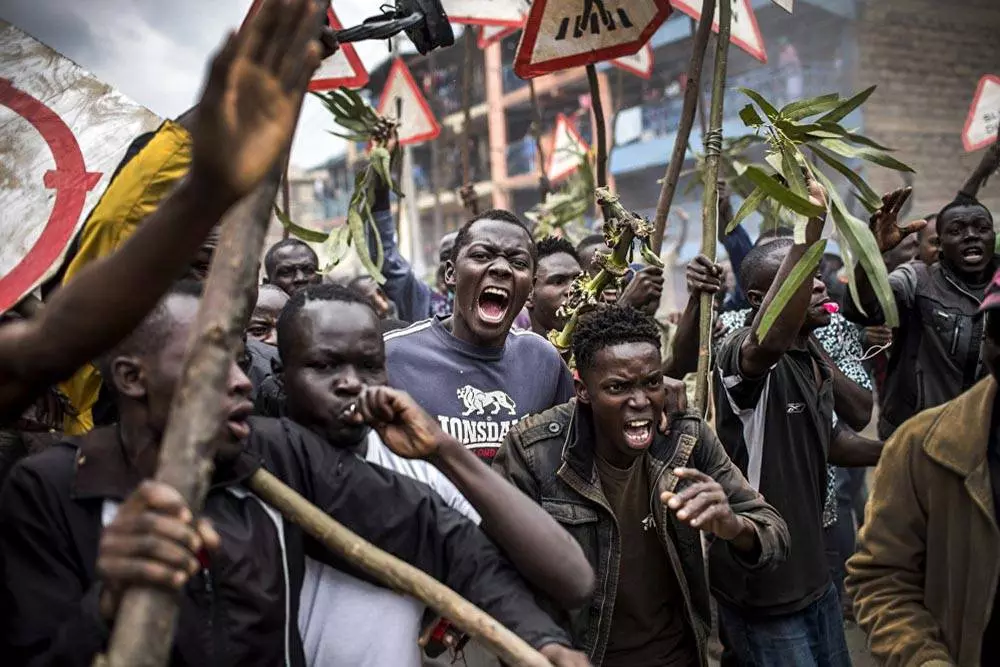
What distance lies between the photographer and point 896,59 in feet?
44.4

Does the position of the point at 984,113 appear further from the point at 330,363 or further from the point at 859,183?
the point at 330,363

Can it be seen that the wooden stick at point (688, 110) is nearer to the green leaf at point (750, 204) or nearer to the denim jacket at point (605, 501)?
the green leaf at point (750, 204)

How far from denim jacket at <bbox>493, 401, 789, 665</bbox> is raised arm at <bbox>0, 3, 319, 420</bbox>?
1.47 metres

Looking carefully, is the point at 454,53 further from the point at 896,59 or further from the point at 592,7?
the point at 592,7

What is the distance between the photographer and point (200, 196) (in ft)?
3.92

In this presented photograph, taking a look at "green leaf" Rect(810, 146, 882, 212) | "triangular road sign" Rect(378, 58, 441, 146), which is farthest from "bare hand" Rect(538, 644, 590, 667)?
"triangular road sign" Rect(378, 58, 441, 146)

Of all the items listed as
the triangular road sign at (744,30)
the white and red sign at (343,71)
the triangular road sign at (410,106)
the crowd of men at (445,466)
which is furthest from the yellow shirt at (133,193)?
the triangular road sign at (410,106)

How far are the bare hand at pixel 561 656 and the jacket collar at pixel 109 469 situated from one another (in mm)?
675

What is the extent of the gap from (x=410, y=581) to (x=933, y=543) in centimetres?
125

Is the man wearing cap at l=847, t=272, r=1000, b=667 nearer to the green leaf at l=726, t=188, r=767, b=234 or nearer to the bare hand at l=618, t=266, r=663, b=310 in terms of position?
the green leaf at l=726, t=188, r=767, b=234

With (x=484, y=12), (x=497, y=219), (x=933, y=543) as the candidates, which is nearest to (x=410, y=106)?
(x=484, y=12)

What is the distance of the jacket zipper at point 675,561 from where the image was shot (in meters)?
2.56

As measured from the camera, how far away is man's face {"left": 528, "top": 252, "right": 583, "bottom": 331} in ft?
14.1

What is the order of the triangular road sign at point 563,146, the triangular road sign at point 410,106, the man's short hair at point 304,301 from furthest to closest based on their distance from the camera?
the triangular road sign at point 563,146 < the triangular road sign at point 410,106 < the man's short hair at point 304,301
